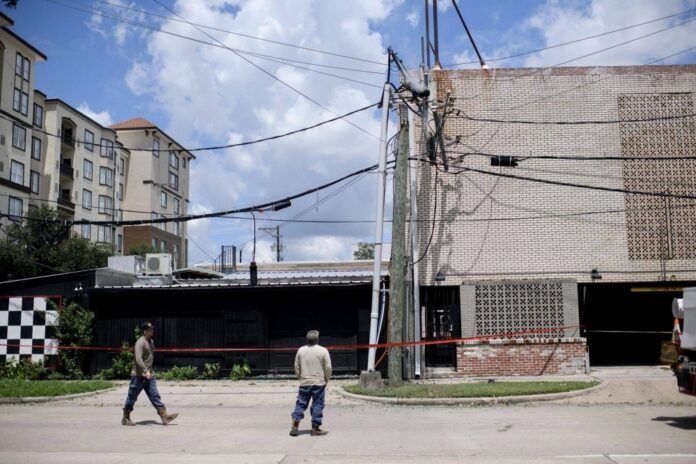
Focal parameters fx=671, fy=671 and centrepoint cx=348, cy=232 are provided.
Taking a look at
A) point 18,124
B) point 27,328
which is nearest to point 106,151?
point 18,124

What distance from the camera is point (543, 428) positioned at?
10.3m

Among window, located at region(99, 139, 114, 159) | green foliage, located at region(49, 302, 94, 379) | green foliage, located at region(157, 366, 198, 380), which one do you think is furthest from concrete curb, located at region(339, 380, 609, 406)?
window, located at region(99, 139, 114, 159)

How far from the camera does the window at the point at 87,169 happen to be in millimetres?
60950

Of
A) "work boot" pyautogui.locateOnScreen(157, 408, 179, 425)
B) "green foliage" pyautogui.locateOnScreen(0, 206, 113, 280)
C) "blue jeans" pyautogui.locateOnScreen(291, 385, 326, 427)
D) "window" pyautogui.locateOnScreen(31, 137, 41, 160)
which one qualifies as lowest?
"work boot" pyautogui.locateOnScreen(157, 408, 179, 425)

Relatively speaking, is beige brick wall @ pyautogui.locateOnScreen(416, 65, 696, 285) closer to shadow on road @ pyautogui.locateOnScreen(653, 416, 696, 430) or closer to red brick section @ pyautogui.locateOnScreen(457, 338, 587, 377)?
red brick section @ pyautogui.locateOnScreen(457, 338, 587, 377)

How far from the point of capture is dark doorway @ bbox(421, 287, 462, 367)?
18828 mm

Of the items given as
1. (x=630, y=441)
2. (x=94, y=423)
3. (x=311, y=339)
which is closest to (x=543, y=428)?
(x=630, y=441)

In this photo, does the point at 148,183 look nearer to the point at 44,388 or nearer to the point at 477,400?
the point at 44,388

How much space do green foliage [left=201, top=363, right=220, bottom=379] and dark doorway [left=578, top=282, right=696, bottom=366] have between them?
11.6 metres

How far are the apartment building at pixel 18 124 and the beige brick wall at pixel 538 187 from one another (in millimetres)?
37346

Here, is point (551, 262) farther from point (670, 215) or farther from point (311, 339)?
point (311, 339)

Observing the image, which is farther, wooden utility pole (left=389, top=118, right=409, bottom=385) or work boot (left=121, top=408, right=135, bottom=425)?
wooden utility pole (left=389, top=118, right=409, bottom=385)

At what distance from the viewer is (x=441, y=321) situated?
19.2 meters

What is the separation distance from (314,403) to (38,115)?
5058cm
